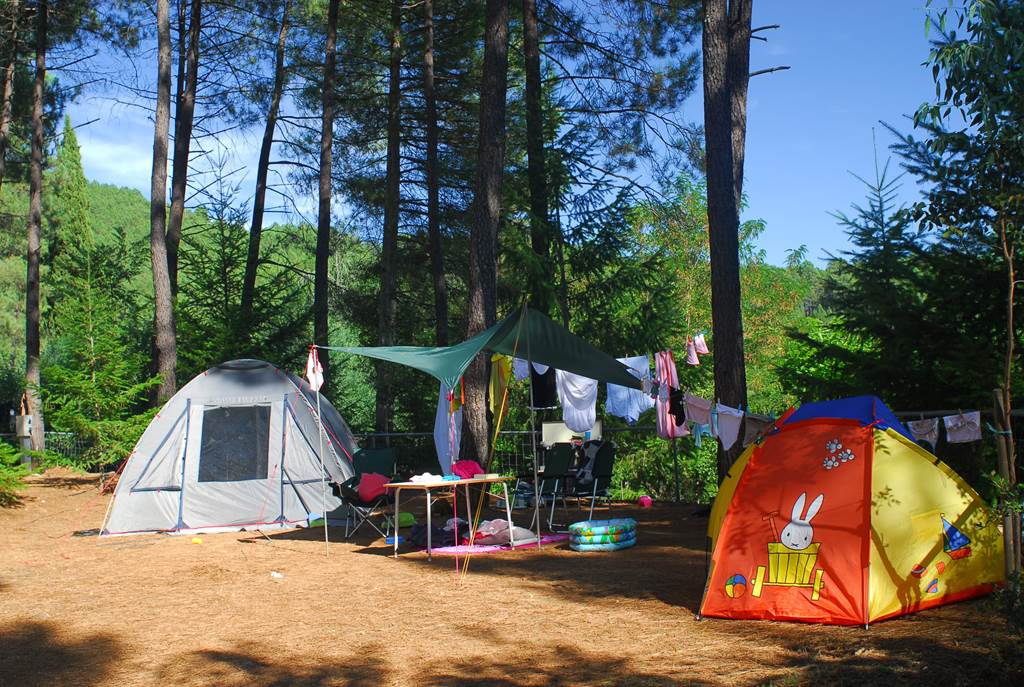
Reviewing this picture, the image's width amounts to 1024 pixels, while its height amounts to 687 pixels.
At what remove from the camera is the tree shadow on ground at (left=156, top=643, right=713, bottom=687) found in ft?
13.1

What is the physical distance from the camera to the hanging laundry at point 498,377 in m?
9.06

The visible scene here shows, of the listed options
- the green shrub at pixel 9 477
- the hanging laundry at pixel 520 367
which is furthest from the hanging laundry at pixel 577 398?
Result: the green shrub at pixel 9 477

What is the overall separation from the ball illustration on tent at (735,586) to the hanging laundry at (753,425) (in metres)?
1.30

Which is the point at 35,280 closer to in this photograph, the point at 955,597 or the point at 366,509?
the point at 366,509

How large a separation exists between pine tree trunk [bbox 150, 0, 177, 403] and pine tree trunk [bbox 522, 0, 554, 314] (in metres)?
5.39

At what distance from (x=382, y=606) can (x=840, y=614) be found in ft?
9.06

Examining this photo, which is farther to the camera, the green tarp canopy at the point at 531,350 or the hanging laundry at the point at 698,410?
the green tarp canopy at the point at 531,350

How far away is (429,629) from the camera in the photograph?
5.04 meters

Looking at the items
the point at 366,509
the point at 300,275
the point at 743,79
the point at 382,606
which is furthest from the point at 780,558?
the point at 300,275

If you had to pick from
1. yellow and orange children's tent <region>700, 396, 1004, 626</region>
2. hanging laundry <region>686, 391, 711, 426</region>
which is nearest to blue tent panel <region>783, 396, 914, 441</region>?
yellow and orange children's tent <region>700, 396, 1004, 626</region>

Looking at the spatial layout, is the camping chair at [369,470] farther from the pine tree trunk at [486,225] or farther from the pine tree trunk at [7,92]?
the pine tree trunk at [7,92]

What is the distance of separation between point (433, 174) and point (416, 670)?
11.9 m

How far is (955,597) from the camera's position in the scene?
500cm

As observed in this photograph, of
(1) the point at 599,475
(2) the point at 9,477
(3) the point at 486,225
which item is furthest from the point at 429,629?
(2) the point at 9,477
